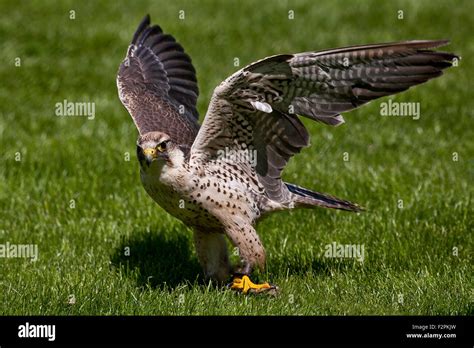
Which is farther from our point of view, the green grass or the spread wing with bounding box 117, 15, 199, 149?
the spread wing with bounding box 117, 15, 199, 149

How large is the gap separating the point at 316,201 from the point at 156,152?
1567mm

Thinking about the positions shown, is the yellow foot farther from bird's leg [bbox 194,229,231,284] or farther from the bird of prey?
bird's leg [bbox 194,229,231,284]

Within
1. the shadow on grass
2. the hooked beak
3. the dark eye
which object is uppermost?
the dark eye

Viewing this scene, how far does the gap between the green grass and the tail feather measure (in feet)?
1.40

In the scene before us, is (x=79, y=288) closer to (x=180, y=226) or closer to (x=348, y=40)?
(x=180, y=226)

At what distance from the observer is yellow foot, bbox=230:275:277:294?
641 centimetres

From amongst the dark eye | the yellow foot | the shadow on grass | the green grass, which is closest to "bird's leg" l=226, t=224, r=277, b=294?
the yellow foot

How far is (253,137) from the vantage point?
6609 mm

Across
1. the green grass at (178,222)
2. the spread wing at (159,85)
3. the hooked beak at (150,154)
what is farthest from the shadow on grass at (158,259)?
the hooked beak at (150,154)

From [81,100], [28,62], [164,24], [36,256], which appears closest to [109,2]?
[164,24]

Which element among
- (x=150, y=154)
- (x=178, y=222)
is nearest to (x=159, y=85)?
(x=178, y=222)

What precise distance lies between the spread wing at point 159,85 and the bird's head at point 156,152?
0.86m

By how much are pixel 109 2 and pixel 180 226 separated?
26.6ft

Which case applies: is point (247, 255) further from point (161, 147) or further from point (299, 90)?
point (299, 90)
